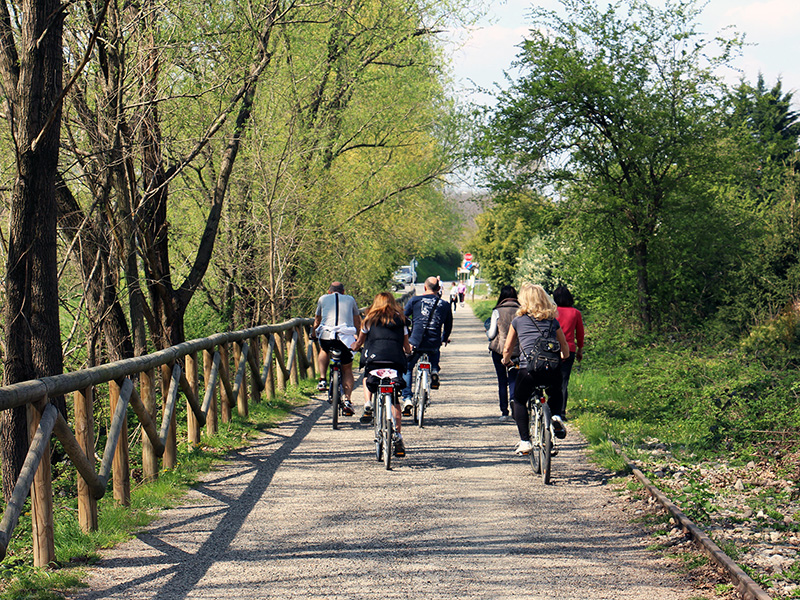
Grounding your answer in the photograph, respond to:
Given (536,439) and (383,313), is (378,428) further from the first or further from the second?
(536,439)

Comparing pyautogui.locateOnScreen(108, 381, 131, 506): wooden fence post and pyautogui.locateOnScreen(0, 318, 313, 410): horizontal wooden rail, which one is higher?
pyautogui.locateOnScreen(0, 318, 313, 410): horizontal wooden rail

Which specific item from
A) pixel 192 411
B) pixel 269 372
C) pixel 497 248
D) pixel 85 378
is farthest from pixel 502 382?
pixel 497 248

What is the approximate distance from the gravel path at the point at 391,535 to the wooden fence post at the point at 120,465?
0.47 meters

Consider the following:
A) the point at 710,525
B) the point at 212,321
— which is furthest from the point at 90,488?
the point at 212,321

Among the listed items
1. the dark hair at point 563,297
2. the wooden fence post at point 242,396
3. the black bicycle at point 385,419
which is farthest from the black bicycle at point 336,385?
the dark hair at point 563,297

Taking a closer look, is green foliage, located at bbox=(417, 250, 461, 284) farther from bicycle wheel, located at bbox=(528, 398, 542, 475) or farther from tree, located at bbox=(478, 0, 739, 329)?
bicycle wheel, located at bbox=(528, 398, 542, 475)

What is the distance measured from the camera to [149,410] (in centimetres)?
823

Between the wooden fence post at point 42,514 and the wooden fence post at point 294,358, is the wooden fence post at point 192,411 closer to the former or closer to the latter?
the wooden fence post at point 42,514

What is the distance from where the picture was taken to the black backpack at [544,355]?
8648mm

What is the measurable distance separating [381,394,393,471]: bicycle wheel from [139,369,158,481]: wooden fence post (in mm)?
2262

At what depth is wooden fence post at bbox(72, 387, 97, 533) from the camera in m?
6.45

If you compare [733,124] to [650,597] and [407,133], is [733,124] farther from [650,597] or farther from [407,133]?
[650,597]

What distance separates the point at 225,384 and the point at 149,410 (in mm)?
3275

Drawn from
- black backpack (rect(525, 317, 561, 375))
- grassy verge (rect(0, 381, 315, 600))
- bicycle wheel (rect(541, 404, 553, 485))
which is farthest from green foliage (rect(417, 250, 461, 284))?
bicycle wheel (rect(541, 404, 553, 485))
